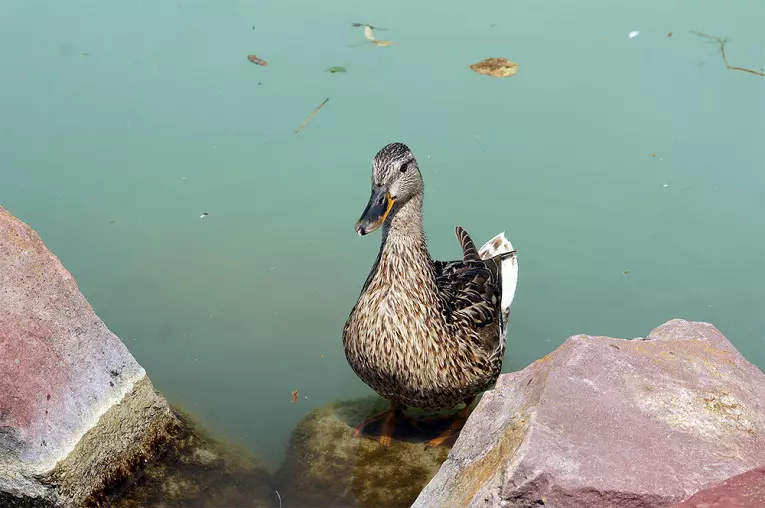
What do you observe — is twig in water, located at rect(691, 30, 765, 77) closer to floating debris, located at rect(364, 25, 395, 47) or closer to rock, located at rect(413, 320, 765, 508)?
floating debris, located at rect(364, 25, 395, 47)

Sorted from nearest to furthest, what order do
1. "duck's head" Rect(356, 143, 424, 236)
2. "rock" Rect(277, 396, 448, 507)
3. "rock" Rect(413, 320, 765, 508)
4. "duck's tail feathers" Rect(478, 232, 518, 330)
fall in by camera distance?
"rock" Rect(413, 320, 765, 508), "duck's head" Rect(356, 143, 424, 236), "rock" Rect(277, 396, 448, 507), "duck's tail feathers" Rect(478, 232, 518, 330)

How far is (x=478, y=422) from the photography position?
2.96m

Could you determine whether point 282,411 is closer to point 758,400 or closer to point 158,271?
point 158,271

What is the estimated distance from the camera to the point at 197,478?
12.4ft

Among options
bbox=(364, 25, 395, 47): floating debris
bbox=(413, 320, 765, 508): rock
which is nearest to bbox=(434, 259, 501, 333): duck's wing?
bbox=(413, 320, 765, 508): rock

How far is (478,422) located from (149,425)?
164cm

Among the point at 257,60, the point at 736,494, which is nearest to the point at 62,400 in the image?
the point at 736,494

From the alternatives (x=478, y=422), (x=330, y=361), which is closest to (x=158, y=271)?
(x=330, y=361)

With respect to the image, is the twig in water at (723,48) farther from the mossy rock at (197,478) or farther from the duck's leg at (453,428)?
the mossy rock at (197,478)

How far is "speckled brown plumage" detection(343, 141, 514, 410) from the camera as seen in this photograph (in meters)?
3.92

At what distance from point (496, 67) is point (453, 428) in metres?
3.36

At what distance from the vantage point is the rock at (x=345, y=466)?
3852 mm

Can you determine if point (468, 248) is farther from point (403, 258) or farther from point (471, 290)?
point (403, 258)

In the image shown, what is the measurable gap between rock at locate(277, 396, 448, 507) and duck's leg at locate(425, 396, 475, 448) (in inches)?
2.1
